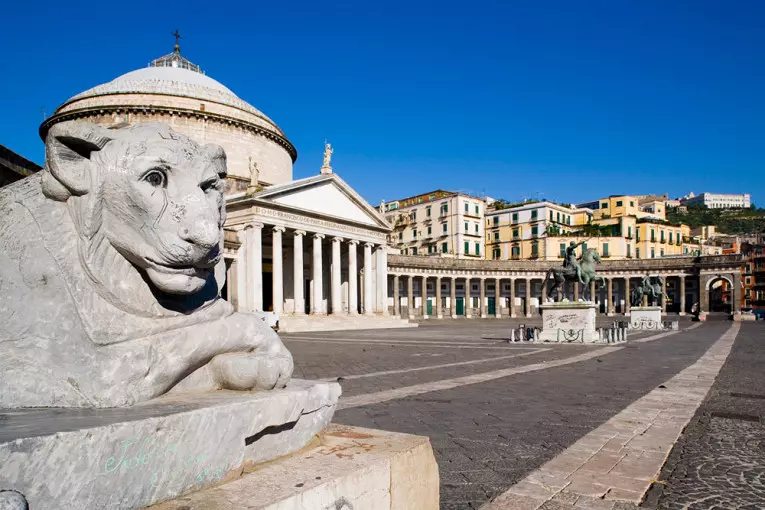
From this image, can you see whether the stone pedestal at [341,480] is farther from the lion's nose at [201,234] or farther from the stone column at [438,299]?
the stone column at [438,299]

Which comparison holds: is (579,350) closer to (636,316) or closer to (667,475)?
(667,475)

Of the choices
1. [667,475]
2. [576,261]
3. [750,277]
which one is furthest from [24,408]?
[750,277]

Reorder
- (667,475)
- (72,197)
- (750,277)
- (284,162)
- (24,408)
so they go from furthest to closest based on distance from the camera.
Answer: (750,277) → (284,162) → (667,475) → (72,197) → (24,408)

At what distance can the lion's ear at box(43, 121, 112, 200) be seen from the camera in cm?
196

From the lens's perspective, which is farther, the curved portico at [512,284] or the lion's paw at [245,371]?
the curved portico at [512,284]

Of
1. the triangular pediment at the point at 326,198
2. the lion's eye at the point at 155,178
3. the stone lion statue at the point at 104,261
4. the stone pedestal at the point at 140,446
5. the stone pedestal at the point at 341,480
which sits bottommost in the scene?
the stone pedestal at the point at 341,480

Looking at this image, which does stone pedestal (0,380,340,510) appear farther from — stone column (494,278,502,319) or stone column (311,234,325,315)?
stone column (494,278,502,319)

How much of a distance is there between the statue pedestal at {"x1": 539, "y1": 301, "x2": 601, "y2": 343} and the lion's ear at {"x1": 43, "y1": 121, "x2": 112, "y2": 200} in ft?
69.0

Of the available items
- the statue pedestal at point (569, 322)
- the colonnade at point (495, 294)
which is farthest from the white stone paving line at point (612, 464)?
the colonnade at point (495, 294)

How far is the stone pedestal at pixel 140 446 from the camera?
1.37 m

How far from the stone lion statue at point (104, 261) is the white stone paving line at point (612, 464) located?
2.68 meters

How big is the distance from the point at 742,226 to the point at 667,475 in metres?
143

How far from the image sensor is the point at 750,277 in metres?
79.4

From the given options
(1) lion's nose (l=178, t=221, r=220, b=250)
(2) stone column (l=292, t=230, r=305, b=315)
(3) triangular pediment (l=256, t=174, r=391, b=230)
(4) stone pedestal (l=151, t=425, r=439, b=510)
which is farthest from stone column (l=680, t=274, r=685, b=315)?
(1) lion's nose (l=178, t=221, r=220, b=250)
